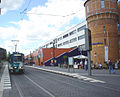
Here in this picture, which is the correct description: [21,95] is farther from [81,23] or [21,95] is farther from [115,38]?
[81,23]

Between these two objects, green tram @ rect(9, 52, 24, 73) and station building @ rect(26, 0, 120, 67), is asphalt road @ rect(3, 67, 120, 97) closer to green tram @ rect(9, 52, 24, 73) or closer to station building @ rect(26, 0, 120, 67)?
green tram @ rect(9, 52, 24, 73)

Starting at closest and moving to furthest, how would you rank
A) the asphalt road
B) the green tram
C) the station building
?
the asphalt road
the green tram
the station building

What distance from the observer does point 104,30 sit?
3059 cm

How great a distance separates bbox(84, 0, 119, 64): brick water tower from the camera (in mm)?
30344

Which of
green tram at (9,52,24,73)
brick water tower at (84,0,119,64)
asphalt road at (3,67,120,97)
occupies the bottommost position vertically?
asphalt road at (3,67,120,97)

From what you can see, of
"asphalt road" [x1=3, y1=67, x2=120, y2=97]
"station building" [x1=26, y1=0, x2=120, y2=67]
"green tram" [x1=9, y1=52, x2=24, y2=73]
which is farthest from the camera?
"station building" [x1=26, y1=0, x2=120, y2=67]

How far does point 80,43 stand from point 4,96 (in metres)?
47.6

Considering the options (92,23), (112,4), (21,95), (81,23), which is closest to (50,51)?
(81,23)

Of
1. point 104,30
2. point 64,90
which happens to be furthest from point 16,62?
point 104,30

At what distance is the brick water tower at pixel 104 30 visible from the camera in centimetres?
3034

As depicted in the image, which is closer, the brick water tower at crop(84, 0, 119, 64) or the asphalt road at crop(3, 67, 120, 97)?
the asphalt road at crop(3, 67, 120, 97)

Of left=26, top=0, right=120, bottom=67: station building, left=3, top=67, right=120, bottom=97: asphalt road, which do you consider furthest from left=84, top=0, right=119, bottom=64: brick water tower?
left=3, top=67, right=120, bottom=97: asphalt road

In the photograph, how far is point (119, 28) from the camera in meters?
32.2

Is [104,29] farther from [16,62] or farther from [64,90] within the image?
[64,90]
